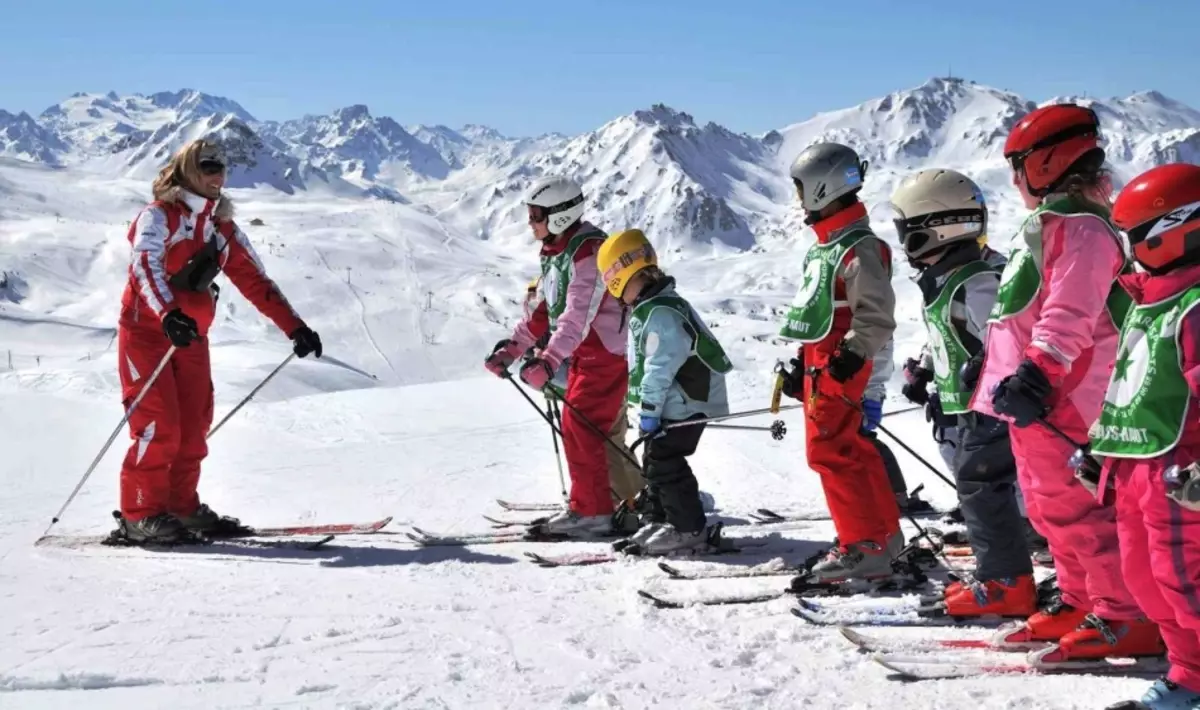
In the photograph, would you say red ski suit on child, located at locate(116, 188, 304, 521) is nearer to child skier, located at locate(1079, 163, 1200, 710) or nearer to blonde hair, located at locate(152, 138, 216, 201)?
blonde hair, located at locate(152, 138, 216, 201)

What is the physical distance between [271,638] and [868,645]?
7.57 ft

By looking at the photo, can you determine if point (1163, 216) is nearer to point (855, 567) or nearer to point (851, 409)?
point (851, 409)

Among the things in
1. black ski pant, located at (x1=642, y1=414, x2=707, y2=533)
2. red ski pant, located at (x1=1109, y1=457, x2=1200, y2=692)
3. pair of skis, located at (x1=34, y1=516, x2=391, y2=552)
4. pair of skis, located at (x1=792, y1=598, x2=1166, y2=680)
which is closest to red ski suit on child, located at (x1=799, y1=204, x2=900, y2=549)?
pair of skis, located at (x1=792, y1=598, x2=1166, y2=680)

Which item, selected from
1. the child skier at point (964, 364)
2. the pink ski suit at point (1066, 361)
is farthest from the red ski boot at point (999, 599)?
the pink ski suit at point (1066, 361)

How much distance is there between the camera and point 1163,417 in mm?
2674

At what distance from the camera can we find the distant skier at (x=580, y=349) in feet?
20.0

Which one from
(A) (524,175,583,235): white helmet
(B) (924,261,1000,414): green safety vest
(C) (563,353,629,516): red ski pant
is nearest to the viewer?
(B) (924,261,1000,414): green safety vest

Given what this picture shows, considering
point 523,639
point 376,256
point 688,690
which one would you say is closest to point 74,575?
point 523,639

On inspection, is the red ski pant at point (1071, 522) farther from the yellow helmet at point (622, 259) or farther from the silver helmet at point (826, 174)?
the yellow helmet at point (622, 259)

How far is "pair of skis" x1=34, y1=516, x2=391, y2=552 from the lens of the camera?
5.85 meters

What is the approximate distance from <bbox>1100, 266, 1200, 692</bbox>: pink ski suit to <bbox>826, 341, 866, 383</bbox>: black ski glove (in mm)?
1468

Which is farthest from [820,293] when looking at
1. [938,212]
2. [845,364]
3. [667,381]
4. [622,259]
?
[622,259]

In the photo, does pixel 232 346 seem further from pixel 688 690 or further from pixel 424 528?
pixel 688 690

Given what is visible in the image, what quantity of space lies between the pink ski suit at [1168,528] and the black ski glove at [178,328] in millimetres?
4818
